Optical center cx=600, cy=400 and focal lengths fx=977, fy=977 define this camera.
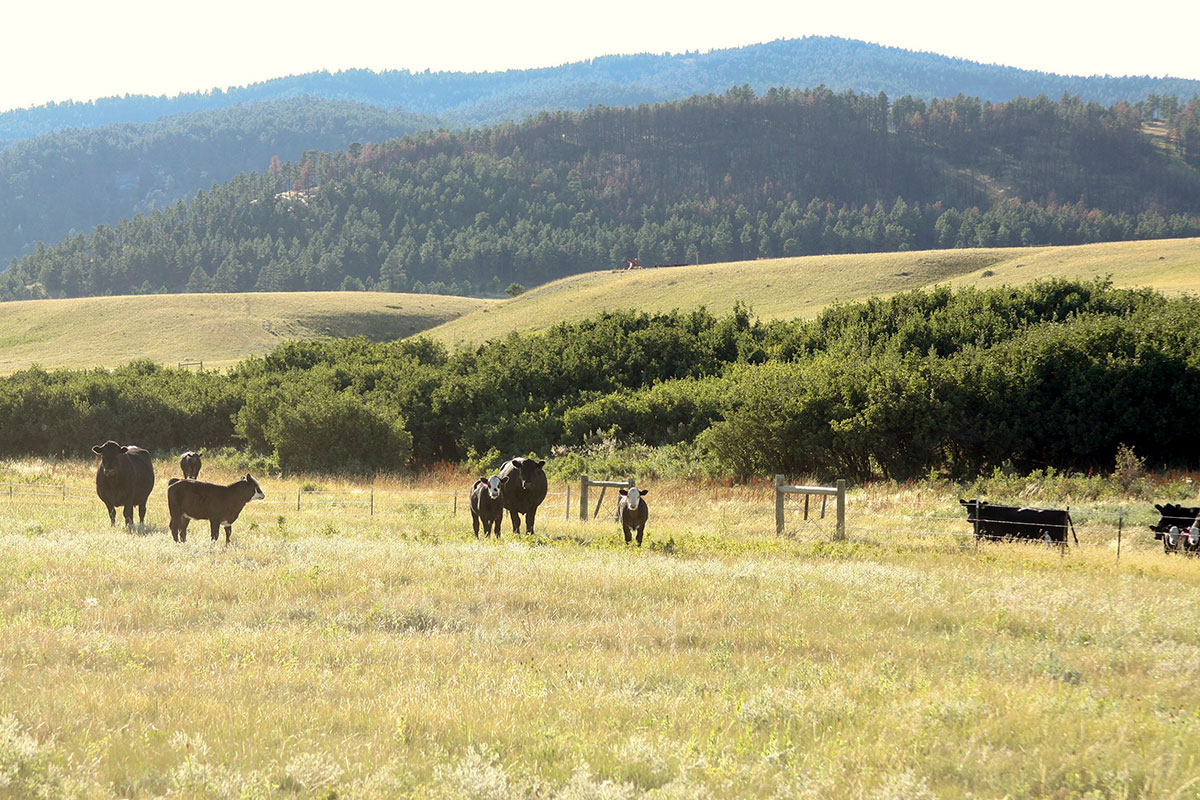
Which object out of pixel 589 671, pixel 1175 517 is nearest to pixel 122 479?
pixel 589 671

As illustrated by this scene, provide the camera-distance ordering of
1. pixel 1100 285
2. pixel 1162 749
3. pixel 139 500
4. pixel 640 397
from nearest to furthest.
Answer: pixel 1162 749 → pixel 139 500 → pixel 640 397 → pixel 1100 285

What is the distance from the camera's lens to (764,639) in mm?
11633

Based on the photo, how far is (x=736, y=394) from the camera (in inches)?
1452

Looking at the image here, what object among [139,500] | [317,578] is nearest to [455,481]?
[139,500]

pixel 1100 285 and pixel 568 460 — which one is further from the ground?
pixel 1100 285

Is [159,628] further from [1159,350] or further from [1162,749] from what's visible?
[1159,350]

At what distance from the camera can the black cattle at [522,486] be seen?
71.0ft

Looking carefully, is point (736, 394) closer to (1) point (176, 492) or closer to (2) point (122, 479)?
(2) point (122, 479)

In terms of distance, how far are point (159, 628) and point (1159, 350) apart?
105 feet

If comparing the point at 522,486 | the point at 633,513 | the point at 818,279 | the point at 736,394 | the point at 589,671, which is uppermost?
the point at 818,279

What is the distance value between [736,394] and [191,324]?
84.2 metres

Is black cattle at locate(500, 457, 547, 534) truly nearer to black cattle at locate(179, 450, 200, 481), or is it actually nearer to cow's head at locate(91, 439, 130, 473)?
cow's head at locate(91, 439, 130, 473)

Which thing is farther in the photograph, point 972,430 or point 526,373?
point 526,373

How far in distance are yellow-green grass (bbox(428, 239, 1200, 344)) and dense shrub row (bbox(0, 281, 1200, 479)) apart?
997 inches
